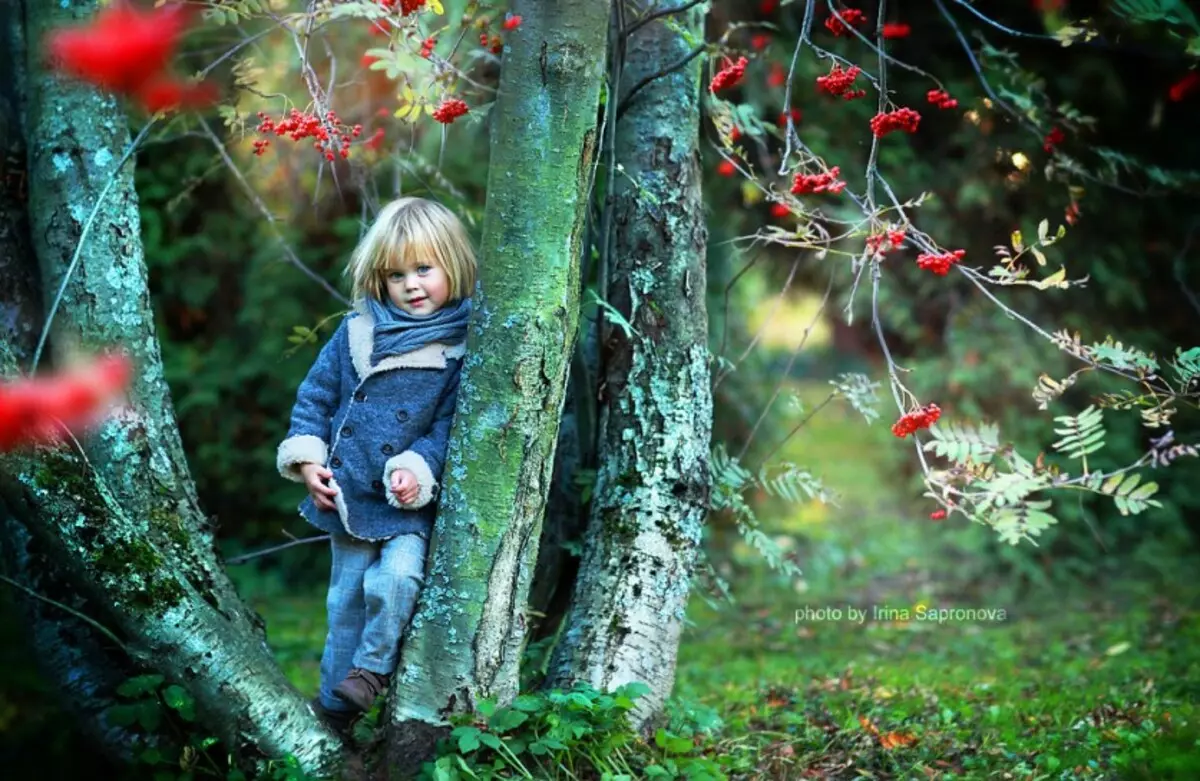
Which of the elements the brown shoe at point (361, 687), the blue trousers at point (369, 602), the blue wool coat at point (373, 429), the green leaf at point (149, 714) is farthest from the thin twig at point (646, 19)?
the green leaf at point (149, 714)

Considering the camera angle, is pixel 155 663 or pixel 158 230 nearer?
pixel 155 663

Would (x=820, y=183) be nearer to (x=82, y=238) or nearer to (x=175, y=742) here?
(x=82, y=238)

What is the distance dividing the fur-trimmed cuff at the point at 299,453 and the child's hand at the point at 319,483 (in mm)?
22

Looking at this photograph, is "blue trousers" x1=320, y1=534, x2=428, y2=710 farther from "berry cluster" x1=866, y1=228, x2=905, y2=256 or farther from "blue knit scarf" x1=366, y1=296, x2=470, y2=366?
"berry cluster" x1=866, y1=228, x2=905, y2=256

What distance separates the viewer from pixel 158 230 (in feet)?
22.2

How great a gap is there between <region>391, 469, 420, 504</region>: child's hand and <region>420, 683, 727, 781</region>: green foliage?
1.93 feet

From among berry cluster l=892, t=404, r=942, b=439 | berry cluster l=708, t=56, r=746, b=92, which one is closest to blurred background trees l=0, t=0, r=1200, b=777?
berry cluster l=708, t=56, r=746, b=92

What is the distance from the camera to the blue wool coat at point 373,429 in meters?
3.17

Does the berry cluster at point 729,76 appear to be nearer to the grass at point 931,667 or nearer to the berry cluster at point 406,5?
the berry cluster at point 406,5

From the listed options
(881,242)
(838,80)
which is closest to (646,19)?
(838,80)

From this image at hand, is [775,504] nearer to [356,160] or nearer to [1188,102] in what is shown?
[1188,102]

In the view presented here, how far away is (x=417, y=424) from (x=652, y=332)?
2.46 ft

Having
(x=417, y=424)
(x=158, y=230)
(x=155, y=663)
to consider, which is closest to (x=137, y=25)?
(x=417, y=424)

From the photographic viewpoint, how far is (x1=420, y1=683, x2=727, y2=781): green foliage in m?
2.76
